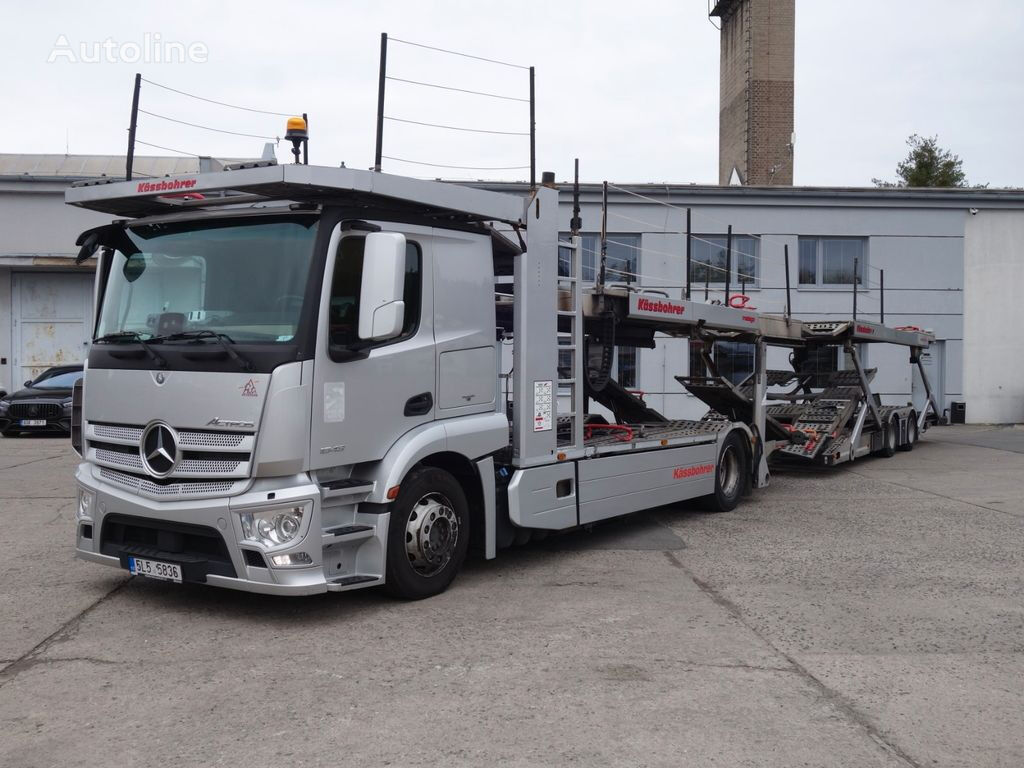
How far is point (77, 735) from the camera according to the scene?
394 cm

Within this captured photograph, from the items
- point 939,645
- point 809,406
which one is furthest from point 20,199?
point 939,645

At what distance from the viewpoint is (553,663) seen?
490 centimetres

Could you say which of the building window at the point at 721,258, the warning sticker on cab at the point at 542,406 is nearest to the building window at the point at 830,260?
the building window at the point at 721,258

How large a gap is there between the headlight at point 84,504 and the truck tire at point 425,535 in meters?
1.99

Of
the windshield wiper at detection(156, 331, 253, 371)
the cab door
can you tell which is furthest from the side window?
the windshield wiper at detection(156, 331, 253, 371)

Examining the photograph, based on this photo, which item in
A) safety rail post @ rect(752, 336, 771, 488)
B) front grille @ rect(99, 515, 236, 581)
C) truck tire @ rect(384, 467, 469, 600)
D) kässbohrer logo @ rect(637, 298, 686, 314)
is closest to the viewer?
front grille @ rect(99, 515, 236, 581)

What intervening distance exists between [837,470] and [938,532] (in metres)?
5.70

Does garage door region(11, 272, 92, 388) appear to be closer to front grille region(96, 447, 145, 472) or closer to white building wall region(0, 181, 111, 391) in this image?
white building wall region(0, 181, 111, 391)

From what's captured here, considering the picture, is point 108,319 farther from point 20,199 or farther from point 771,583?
point 20,199

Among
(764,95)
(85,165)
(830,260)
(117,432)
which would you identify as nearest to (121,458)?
(117,432)

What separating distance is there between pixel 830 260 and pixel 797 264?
98 cm

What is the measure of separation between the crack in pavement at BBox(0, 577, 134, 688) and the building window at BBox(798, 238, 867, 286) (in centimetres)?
2074

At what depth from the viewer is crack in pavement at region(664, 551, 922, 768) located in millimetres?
3863

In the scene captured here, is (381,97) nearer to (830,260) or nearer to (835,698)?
(835,698)
